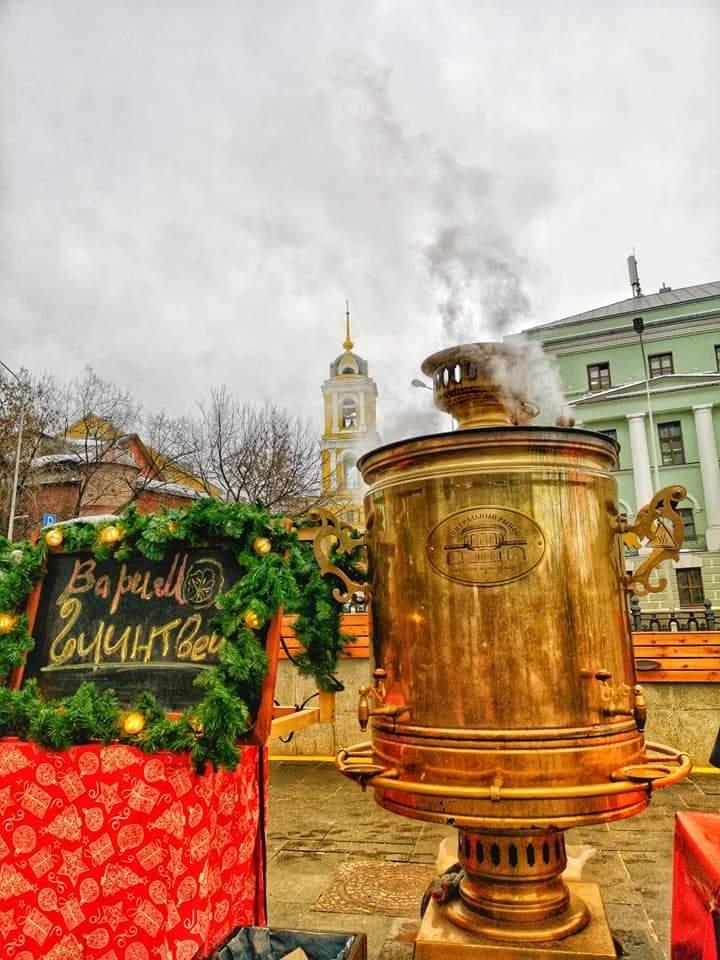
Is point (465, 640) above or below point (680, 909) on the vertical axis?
above

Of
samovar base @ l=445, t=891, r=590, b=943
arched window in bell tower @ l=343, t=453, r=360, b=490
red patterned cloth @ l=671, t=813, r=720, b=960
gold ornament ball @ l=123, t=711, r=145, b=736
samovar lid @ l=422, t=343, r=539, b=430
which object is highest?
arched window in bell tower @ l=343, t=453, r=360, b=490

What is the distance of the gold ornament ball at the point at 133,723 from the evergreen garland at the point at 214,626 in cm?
2

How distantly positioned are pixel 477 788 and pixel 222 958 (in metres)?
1.18

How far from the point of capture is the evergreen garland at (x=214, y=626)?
2.44 m

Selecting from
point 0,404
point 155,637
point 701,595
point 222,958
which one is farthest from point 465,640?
point 701,595

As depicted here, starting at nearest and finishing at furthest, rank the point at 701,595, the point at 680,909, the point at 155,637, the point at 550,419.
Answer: the point at 680,909 < the point at 155,637 < the point at 550,419 < the point at 701,595

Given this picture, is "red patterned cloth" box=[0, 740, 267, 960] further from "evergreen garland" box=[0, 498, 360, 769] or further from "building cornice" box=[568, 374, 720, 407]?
"building cornice" box=[568, 374, 720, 407]

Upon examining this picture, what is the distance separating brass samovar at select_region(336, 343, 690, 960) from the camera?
2500 mm

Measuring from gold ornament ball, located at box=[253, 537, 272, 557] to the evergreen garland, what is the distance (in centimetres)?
2

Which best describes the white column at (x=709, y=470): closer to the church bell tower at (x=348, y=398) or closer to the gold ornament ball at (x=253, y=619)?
the church bell tower at (x=348, y=398)

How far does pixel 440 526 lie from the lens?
2.70 metres

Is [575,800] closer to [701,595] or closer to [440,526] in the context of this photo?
[440,526]

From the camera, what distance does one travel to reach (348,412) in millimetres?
42000

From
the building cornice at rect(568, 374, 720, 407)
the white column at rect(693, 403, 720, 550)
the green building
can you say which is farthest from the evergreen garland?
the white column at rect(693, 403, 720, 550)
